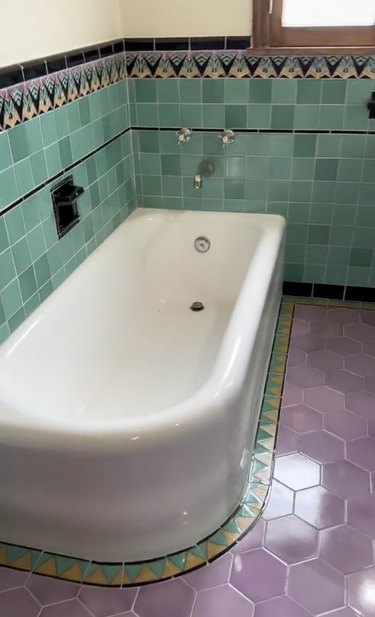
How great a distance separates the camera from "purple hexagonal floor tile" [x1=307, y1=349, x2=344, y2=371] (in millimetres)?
2205

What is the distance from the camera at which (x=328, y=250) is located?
8.46ft

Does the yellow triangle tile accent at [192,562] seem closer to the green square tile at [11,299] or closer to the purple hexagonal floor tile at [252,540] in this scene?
the purple hexagonal floor tile at [252,540]

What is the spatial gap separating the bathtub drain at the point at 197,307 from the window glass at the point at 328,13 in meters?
1.23

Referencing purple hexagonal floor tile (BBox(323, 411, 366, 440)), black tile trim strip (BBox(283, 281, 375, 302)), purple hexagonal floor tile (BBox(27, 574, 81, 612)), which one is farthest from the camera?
black tile trim strip (BBox(283, 281, 375, 302))

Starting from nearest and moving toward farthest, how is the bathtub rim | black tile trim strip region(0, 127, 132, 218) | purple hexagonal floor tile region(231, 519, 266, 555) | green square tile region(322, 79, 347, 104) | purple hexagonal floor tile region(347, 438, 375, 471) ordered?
the bathtub rim → purple hexagonal floor tile region(231, 519, 266, 555) → black tile trim strip region(0, 127, 132, 218) → purple hexagonal floor tile region(347, 438, 375, 471) → green square tile region(322, 79, 347, 104)

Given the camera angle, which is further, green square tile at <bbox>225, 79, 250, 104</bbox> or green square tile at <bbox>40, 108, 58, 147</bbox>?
green square tile at <bbox>225, 79, 250, 104</bbox>

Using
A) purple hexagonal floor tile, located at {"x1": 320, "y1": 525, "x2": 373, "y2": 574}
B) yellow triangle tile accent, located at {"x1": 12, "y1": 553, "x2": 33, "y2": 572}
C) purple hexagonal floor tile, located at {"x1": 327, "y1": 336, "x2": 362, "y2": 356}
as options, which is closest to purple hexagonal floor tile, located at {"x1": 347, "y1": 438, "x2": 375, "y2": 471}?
purple hexagonal floor tile, located at {"x1": 320, "y1": 525, "x2": 373, "y2": 574}

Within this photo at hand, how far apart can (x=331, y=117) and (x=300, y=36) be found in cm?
34

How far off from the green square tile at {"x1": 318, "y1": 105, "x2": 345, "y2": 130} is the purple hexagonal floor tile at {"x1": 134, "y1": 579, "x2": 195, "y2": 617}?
1833 mm

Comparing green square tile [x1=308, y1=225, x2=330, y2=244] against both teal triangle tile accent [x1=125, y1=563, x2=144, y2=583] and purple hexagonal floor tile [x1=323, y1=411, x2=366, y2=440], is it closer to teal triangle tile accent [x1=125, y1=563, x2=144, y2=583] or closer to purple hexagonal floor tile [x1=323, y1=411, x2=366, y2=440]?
purple hexagonal floor tile [x1=323, y1=411, x2=366, y2=440]

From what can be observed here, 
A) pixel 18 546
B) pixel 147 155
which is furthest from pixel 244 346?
pixel 147 155

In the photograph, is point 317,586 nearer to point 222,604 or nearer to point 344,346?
point 222,604

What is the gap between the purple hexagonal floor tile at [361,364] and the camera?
2.16 metres

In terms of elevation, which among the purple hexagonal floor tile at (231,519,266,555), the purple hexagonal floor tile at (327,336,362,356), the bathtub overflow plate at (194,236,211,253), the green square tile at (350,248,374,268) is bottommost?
the purple hexagonal floor tile at (231,519,266,555)
